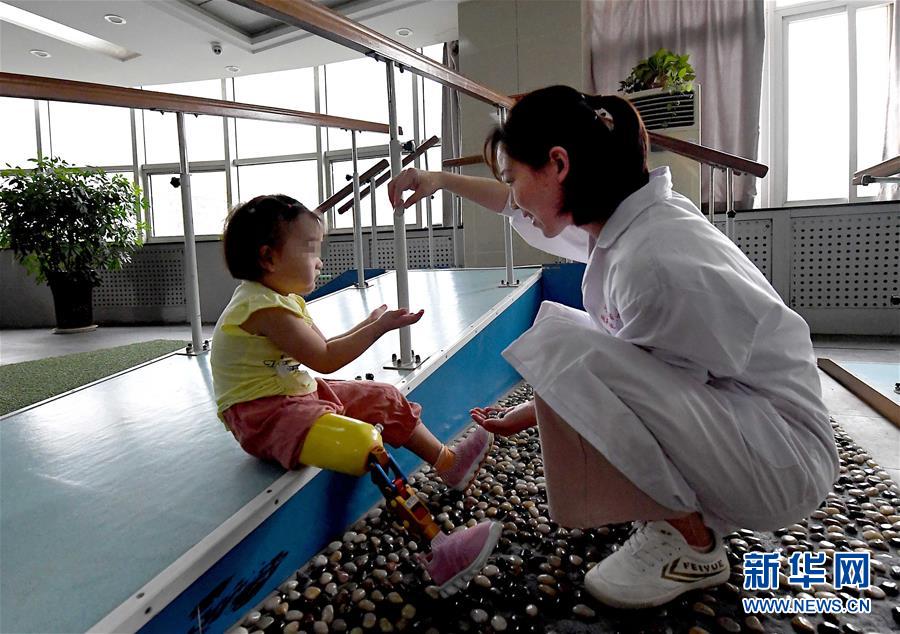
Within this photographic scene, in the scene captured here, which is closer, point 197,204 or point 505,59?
point 505,59

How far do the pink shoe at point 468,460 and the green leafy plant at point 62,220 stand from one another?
5536 millimetres

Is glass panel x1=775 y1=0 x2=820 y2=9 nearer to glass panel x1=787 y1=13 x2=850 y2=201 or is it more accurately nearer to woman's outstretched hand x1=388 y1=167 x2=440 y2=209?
glass panel x1=787 y1=13 x2=850 y2=201

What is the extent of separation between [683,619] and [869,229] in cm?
403

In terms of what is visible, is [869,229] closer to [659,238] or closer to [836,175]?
[836,175]

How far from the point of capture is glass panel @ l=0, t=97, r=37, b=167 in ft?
22.4

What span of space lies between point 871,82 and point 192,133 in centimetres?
677

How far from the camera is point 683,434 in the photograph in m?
0.85

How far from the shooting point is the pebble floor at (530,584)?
899mm

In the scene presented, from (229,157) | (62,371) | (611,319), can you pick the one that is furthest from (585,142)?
(229,157)

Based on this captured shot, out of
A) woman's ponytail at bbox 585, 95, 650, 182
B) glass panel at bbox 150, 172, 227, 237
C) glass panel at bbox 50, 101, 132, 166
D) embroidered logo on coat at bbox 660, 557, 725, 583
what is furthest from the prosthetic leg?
glass panel at bbox 50, 101, 132, 166

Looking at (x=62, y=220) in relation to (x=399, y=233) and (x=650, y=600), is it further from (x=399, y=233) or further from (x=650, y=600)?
(x=650, y=600)

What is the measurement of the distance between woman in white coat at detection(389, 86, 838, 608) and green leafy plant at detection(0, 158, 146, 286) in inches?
228

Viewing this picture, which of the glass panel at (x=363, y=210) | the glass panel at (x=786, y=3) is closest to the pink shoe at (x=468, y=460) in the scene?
the glass panel at (x=786, y=3)

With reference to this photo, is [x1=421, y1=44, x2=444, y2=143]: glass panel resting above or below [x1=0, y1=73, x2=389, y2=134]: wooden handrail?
above
